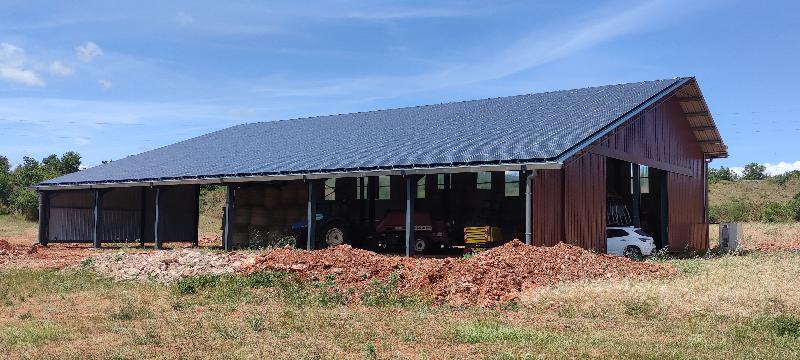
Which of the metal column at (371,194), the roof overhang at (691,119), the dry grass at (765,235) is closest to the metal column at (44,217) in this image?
the metal column at (371,194)

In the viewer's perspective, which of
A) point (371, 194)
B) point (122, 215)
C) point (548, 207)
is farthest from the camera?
point (122, 215)

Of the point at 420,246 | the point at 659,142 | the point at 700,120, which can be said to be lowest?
the point at 420,246

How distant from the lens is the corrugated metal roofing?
802 inches

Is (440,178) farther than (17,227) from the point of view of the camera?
No

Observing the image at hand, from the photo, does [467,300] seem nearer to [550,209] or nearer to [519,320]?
[519,320]

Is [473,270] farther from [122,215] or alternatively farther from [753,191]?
[753,191]

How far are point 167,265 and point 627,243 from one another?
554 inches

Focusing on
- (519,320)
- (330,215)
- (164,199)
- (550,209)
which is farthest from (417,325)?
(164,199)

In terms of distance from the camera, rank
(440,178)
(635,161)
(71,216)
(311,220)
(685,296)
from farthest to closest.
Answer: (71,216) < (440,178) < (635,161) < (311,220) < (685,296)

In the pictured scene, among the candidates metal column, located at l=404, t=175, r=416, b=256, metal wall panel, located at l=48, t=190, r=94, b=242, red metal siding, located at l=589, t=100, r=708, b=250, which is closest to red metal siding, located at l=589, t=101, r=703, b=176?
red metal siding, located at l=589, t=100, r=708, b=250

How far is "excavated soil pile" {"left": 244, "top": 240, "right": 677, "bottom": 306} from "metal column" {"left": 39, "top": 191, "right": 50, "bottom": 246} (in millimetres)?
18498

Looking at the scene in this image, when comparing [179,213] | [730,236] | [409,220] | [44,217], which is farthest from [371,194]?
[44,217]

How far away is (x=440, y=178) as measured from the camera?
2644cm

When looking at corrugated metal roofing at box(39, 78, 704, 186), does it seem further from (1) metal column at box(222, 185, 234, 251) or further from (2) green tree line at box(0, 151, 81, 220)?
(2) green tree line at box(0, 151, 81, 220)
